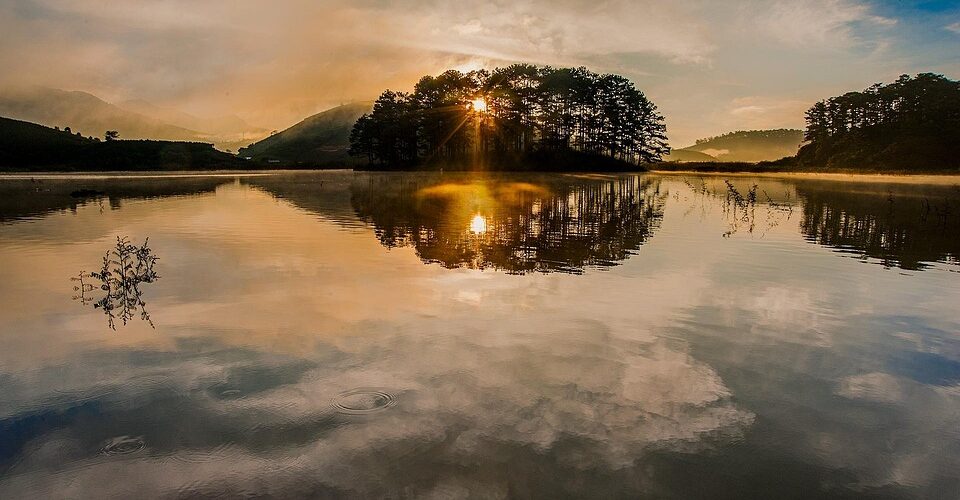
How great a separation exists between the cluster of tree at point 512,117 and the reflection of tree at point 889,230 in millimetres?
88411

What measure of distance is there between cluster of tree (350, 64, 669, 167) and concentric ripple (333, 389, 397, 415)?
376ft

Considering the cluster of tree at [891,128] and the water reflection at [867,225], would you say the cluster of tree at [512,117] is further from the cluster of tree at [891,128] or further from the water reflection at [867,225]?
the water reflection at [867,225]

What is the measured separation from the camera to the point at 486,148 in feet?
417

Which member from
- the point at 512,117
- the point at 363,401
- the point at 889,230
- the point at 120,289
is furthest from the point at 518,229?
the point at 512,117

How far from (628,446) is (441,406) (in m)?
2.42

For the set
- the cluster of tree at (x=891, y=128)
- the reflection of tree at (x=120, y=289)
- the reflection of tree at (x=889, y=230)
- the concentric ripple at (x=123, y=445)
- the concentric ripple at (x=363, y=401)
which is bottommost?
the concentric ripple at (x=123, y=445)

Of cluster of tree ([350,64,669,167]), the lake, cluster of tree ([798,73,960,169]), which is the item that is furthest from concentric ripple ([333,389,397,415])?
cluster of tree ([798,73,960,169])

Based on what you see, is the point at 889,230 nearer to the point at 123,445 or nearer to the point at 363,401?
the point at 363,401

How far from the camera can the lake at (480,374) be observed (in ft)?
18.9

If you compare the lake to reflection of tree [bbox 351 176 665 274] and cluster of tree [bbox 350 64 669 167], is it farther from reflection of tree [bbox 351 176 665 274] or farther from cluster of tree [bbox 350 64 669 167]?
cluster of tree [bbox 350 64 669 167]

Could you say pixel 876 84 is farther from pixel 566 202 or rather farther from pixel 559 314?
pixel 559 314

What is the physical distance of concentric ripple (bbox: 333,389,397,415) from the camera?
283 inches

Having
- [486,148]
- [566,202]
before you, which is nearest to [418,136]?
[486,148]

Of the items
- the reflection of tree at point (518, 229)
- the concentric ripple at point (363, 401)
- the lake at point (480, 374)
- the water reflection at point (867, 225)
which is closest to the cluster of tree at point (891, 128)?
the water reflection at point (867, 225)
